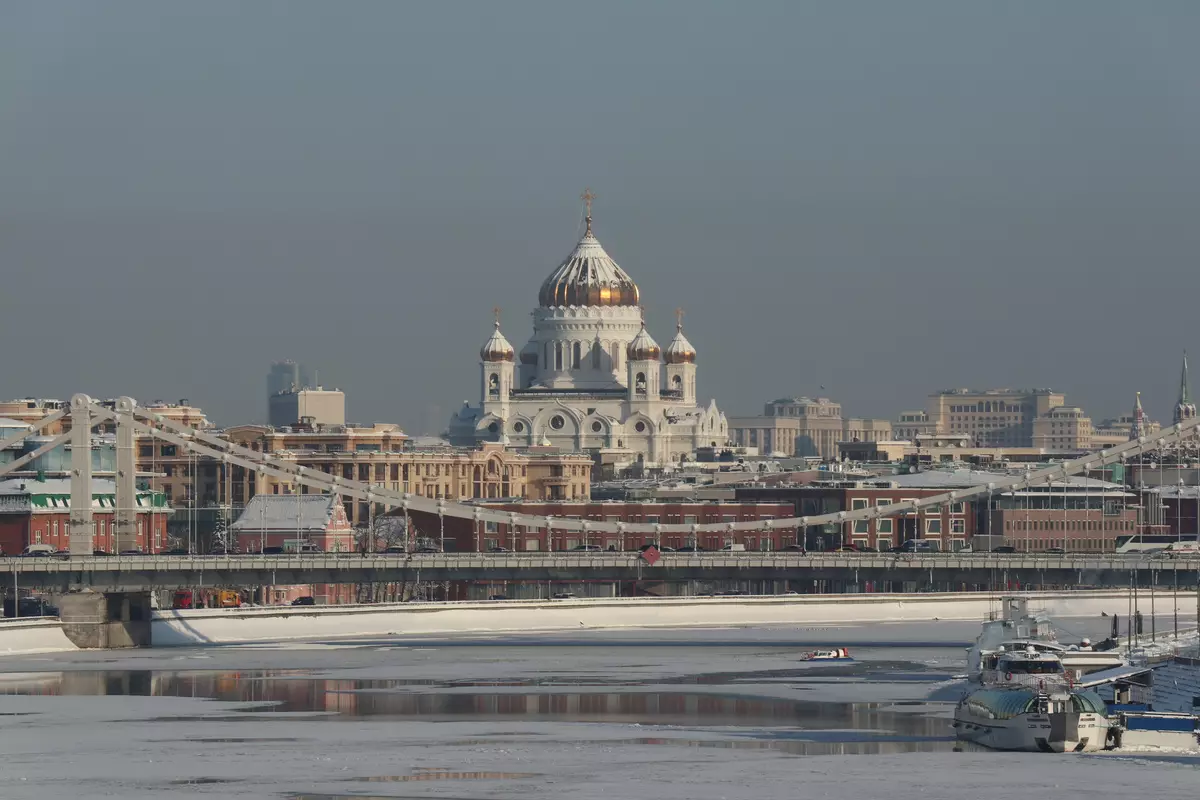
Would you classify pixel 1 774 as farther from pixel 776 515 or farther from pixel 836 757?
pixel 776 515

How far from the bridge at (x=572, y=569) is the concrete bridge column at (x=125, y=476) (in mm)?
3130

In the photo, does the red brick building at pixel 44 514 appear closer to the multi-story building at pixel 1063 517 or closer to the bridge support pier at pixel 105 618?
the bridge support pier at pixel 105 618

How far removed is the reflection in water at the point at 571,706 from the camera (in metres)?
56.7

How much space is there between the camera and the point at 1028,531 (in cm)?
13638

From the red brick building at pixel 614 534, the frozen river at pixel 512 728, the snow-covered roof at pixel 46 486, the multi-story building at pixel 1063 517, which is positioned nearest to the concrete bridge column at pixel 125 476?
the frozen river at pixel 512 728

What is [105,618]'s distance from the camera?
87125 millimetres

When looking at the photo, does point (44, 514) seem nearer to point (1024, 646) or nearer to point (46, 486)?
point (46, 486)

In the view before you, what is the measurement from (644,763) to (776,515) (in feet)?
306

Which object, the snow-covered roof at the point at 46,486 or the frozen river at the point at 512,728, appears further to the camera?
the snow-covered roof at the point at 46,486

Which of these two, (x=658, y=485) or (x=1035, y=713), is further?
(x=658, y=485)

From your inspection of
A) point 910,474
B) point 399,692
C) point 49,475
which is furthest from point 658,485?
point 399,692

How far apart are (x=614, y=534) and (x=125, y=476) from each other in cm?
5017

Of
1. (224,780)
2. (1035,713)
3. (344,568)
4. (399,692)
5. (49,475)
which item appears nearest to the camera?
(224,780)

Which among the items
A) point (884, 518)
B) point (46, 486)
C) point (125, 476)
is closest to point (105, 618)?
point (125, 476)
